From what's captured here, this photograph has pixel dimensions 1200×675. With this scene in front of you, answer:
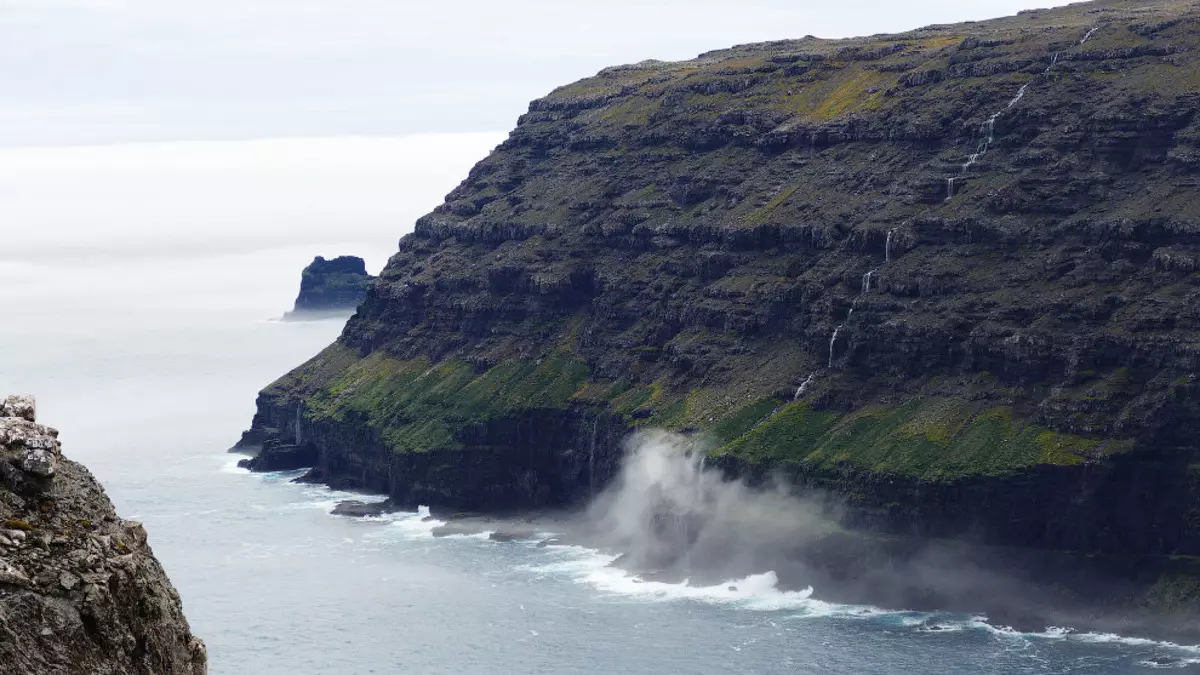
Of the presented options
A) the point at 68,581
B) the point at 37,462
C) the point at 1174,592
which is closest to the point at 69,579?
the point at 68,581

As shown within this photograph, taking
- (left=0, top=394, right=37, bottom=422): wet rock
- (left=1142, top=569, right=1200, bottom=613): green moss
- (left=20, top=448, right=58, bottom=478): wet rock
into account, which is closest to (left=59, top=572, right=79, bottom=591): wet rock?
(left=20, top=448, right=58, bottom=478): wet rock

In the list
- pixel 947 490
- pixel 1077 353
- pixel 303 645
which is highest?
pixel 1077 353

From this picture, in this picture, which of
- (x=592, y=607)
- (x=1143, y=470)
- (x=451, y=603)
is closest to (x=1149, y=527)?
(x=1143, y=470)

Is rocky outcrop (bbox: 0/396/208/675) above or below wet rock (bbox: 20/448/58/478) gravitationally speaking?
below

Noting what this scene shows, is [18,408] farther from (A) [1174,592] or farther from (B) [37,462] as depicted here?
(A) [1174,592]

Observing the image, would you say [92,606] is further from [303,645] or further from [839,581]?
[839,581]

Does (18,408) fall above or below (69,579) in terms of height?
above

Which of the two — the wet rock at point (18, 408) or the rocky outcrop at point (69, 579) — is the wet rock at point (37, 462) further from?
the wet rock at point (18, 408)

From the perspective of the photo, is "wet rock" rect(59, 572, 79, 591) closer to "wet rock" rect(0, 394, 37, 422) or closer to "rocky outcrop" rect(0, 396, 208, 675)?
"rocky outcrop" rect(0, 396, 208, 675)
